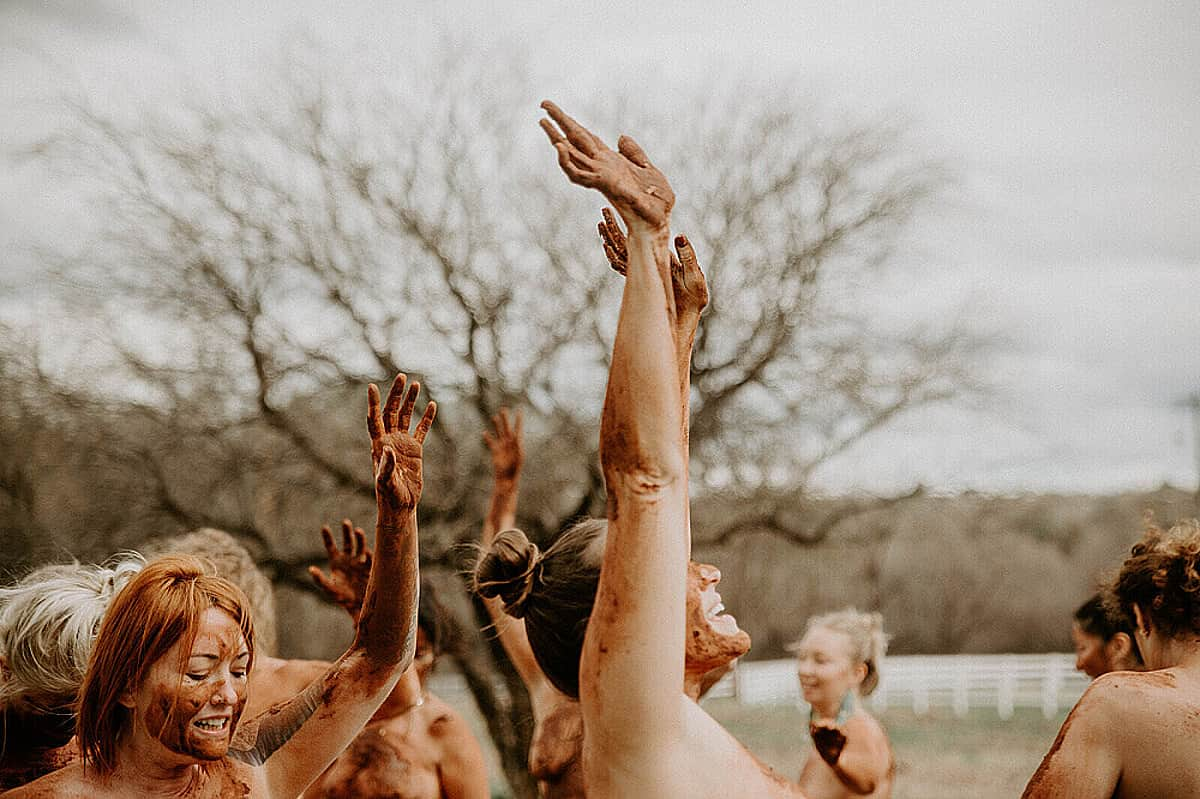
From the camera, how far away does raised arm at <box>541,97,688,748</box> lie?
1.79 meters

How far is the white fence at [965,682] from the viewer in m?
16.4

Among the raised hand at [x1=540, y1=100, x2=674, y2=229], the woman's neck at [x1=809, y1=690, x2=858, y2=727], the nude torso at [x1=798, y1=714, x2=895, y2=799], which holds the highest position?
the raised hand at [x1=540, y1=100, x2=674, y2=229]

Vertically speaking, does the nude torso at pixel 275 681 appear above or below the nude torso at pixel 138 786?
below

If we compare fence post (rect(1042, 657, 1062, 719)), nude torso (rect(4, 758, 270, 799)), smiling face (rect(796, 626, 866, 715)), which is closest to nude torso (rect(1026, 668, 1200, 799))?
nude torso (rect(4, 758, 270, 799))

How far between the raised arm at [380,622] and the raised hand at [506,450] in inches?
91.3

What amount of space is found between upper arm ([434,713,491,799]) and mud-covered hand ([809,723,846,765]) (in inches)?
51.2

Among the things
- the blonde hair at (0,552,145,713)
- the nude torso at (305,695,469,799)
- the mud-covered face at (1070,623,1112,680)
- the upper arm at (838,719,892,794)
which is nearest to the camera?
the blonde hair at (0,552,145,713)

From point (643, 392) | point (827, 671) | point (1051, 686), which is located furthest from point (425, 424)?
point (1051, 686)

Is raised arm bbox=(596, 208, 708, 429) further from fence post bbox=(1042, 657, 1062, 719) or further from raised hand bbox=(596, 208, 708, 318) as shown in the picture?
fence post bbox=(1042, 657, 1062, 719)

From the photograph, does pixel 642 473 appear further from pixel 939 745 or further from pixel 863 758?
pixel 939 745

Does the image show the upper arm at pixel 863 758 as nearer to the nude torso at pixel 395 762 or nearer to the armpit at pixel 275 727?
the nude torso at pixel 395 762

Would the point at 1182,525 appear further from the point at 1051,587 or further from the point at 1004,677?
the point at 1004,677

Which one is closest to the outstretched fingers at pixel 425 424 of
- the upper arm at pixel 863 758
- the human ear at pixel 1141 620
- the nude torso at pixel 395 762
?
the human ear at pixel 1141 620

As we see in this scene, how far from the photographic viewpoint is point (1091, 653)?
191 inches
